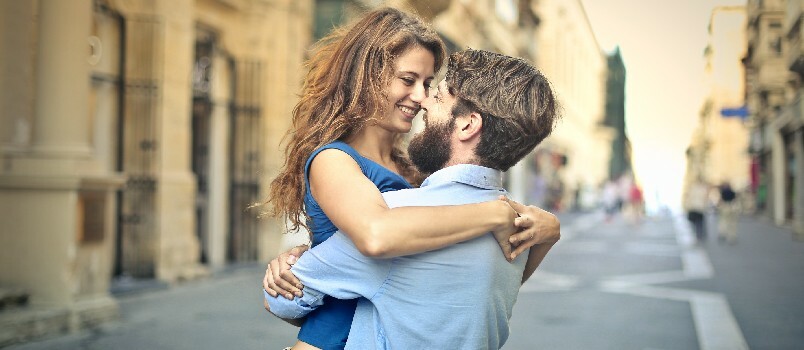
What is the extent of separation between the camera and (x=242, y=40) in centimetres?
1305

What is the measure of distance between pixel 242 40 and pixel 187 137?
99.6 inches

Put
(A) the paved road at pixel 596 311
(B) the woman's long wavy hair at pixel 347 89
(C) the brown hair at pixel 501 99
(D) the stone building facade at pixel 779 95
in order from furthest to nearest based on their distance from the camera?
1. (D) the stone building facade at pixel 779 95
2. (A) the paved road at pixel 596 311
3. (B) the woman's long wavy hair at pixel 347 89
4. (C) the brown hair at pixel 501 99

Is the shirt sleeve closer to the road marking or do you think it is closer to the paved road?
the paved road

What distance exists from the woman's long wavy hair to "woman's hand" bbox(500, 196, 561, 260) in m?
0.46

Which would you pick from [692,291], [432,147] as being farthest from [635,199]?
[432,147]

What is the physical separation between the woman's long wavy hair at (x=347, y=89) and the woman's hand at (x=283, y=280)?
6.5 inches

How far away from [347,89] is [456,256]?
0.61 m

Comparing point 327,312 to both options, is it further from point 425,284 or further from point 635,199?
point 635,199

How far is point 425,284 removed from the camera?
1809 mm

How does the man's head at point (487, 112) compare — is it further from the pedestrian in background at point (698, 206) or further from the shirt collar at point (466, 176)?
the pedestrian in background at point (698, 206)

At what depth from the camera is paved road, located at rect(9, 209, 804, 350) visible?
22.6ft

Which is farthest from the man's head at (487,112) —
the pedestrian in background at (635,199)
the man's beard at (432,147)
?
the pedestrian in background at (635,199)

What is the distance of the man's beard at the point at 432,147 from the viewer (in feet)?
A: 6.38

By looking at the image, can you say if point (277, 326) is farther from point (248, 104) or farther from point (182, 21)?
point (248, 104)
